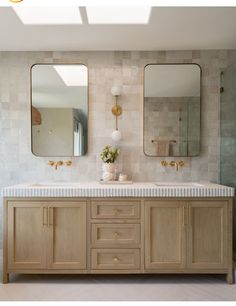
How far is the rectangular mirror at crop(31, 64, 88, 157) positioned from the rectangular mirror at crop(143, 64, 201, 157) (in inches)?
28.1

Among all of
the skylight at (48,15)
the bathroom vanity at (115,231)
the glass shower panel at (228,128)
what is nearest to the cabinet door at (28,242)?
the bathroom vanity at (115,231)

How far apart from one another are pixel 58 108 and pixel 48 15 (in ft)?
→ 3.31

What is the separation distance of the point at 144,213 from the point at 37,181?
131 centimetres

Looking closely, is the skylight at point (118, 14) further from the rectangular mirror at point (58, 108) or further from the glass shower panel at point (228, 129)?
the glass shower panel at point (228, 129)

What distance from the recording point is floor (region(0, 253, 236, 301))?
243 centimetres

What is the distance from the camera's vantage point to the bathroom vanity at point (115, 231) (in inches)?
105

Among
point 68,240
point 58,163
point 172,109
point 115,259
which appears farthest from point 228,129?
point 68,240

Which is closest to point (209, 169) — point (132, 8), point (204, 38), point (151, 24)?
point (204, 38)

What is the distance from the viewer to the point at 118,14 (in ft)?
8.22

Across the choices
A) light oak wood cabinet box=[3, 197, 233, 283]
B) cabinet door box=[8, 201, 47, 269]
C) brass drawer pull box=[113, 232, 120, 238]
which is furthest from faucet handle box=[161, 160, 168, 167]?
cabinet door box=[8, 201, 47, 269]

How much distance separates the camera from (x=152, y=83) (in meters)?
3.27

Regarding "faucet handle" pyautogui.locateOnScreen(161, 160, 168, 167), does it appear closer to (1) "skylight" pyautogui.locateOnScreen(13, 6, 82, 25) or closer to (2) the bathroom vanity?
(2) the bathroom vanity

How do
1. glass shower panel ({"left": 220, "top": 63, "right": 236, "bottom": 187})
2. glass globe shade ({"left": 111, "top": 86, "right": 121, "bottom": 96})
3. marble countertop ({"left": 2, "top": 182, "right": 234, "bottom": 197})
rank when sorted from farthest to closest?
1. glass globe shade ({"left": 111, "top": 86, "right": 121, "bottom": 96})
2. glass shower panel ({"left": 220, "top": 63, "right": 236, "bottom": 187})
3. marble countertop ({"left": 2, "top": 182, "right": 234, "bottom": 197})

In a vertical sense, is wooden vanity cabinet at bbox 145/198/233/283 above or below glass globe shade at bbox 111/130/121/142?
below
